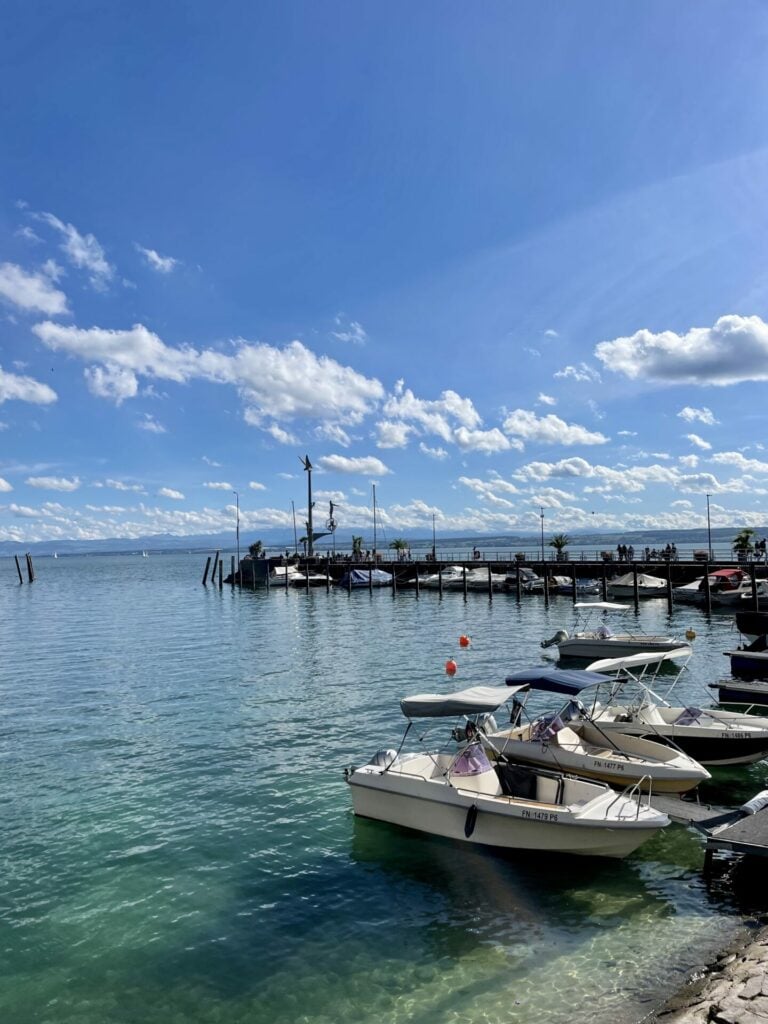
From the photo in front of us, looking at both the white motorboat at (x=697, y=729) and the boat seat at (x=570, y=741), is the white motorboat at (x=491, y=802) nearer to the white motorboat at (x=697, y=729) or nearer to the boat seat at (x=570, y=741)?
the boat seat at (x=570, y=741)

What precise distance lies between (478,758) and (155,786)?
837 centimetres

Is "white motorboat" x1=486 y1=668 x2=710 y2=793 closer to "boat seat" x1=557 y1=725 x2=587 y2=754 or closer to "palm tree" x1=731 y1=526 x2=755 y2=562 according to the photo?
"boat seat" x1=557 y1=725 x2=587 y2=754

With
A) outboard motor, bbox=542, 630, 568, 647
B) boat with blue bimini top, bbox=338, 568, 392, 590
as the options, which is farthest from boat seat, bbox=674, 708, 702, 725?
boat with blue bimini top, bbox=338, 568, 392, 590

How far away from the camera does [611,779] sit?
15.1 meters

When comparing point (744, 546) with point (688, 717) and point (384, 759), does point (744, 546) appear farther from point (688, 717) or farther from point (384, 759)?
point (384, 759)

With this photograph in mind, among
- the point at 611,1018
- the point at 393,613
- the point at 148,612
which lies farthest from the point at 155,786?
the point at 148,612

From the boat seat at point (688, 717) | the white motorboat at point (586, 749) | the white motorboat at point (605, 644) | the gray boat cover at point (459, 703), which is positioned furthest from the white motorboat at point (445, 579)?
the gray boat cover at point (459, 703)

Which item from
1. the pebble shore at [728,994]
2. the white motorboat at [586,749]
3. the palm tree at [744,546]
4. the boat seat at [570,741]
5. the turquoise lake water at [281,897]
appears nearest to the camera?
the pebble shore at [728,994]

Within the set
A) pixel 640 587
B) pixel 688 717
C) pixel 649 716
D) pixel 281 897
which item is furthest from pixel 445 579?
pixel 281 897

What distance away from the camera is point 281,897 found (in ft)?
38.5

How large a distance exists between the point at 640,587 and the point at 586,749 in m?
51.6

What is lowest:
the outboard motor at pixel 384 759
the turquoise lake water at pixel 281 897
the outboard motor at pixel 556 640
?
the turquoise lake water at pixel 281 897

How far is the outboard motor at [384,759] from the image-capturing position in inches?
551

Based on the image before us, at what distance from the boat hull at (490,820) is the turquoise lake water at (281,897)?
0.44 meters
